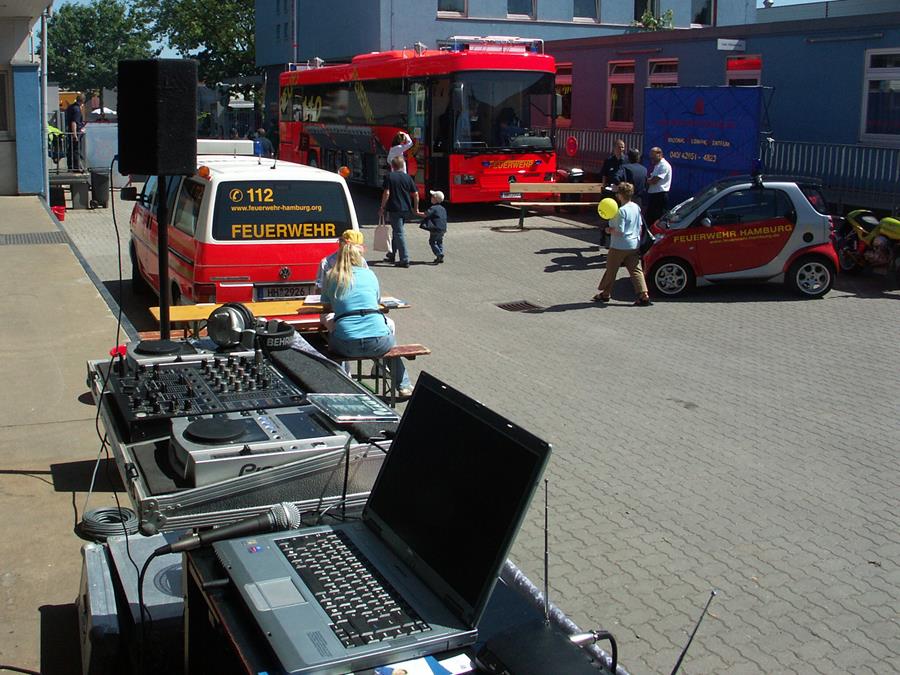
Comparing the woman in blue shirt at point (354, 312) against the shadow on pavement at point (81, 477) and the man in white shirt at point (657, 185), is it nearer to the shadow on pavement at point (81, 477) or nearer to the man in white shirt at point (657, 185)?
the shadow on pavement at point (81, 477)

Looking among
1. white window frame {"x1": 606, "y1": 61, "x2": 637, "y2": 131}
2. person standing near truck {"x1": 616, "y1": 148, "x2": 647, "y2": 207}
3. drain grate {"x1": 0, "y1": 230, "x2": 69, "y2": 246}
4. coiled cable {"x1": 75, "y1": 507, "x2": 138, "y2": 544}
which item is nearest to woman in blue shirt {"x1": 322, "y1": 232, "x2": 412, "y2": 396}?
coiled cable {"x1": 75, "y1": 507, "x2": 138, "y2": 544}

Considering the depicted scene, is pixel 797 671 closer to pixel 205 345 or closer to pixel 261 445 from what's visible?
pixel 261 445

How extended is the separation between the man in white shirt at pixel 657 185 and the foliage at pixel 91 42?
10061 centimetres

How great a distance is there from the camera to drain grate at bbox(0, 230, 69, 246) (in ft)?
56.5

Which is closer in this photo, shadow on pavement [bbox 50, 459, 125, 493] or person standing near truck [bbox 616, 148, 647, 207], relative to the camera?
shadow on pavement [bbox 50, 459, 125, 493]

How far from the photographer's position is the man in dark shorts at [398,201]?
17281 mm

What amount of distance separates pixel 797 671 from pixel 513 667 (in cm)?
311

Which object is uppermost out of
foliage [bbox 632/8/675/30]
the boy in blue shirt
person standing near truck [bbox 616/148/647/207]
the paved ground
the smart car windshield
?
foliage [bbox 632/8/675/30]

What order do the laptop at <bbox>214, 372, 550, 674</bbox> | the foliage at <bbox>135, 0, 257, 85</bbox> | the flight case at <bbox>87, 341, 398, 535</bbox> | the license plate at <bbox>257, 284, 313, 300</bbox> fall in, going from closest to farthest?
the laptop at <bbox>214, 372, 550, 674</bbox> → the flight case at <bbox>87, 341, 398, 535</bbox> → the license plate at <bbox>257, 284, 313, 300</bbox> → the foliage at <bbox>135, 0, 257, 85</bbox>

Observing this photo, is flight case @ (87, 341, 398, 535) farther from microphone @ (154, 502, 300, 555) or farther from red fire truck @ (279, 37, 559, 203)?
red fire truck @ (279, 37, 559, 203)

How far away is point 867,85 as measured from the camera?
20391 millimetres

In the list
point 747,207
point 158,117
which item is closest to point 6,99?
point 747,207

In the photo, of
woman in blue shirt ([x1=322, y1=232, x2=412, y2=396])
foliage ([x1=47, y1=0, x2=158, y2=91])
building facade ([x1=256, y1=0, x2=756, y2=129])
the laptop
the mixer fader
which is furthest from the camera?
foliage ([x1=47, y1=0, x2=158, y2=91])

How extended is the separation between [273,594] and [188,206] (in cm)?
885
